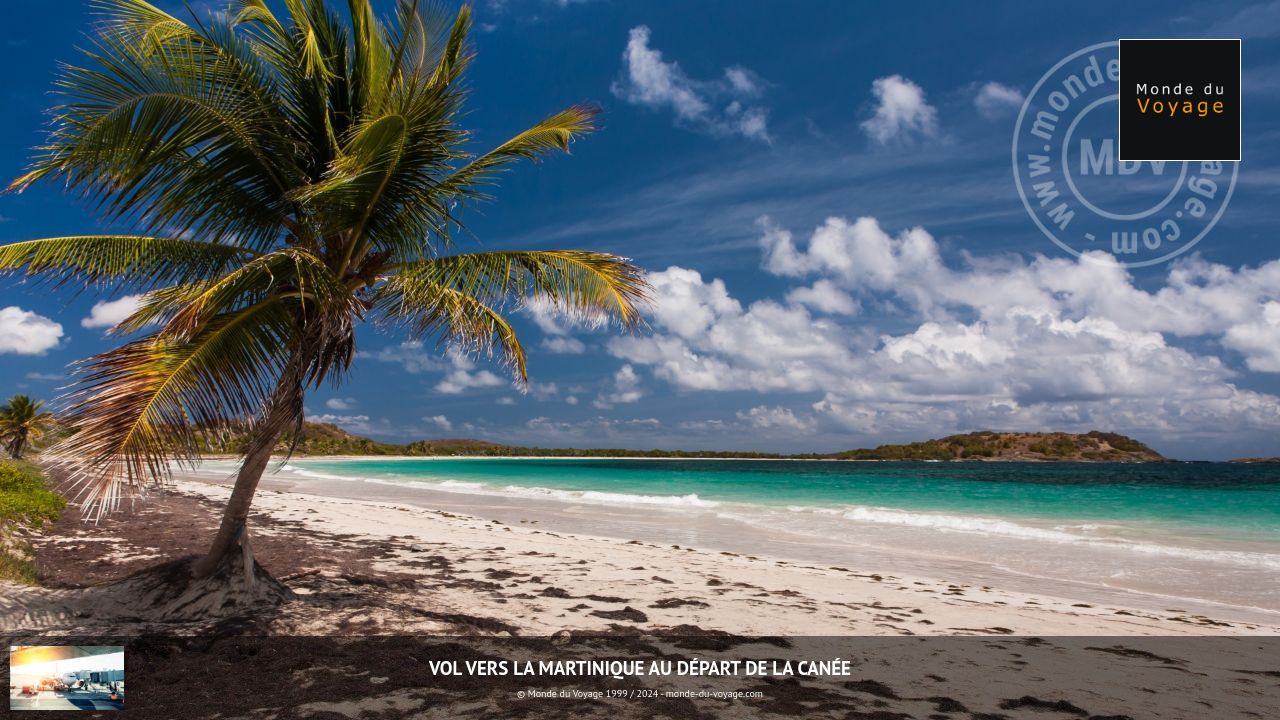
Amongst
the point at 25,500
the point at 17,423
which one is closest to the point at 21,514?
the point at 25,500

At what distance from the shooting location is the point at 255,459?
6094 mm

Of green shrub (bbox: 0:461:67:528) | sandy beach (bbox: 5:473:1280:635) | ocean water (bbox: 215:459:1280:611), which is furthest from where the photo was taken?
ocean water (bbox: 215:459:1280:611)

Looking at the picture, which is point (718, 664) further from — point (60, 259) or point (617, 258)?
point (60, 259)

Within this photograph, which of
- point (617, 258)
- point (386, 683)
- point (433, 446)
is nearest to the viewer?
point (386, 683)

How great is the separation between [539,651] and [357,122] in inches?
204

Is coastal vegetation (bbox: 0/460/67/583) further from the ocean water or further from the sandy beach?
the ocean water

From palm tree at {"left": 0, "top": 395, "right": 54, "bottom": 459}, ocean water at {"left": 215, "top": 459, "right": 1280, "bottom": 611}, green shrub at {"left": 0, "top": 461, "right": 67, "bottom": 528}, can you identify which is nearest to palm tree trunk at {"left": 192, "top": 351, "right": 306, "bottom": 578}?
green shrub at {"left": 0, "top": 461, "right": 67, "bottom": 528}

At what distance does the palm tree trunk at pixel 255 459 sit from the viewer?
589 cm

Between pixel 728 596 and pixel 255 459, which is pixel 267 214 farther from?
pixel 728 596

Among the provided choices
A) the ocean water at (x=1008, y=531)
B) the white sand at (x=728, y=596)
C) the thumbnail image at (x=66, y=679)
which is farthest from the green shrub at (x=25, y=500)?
the ocean water at (x=1008, y=531)

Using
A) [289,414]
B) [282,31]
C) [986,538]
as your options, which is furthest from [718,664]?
[986,538]

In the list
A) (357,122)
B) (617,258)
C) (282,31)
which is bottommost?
(617,258)

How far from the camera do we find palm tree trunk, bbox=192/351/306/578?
19.3 feet

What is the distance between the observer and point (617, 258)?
7191mm
